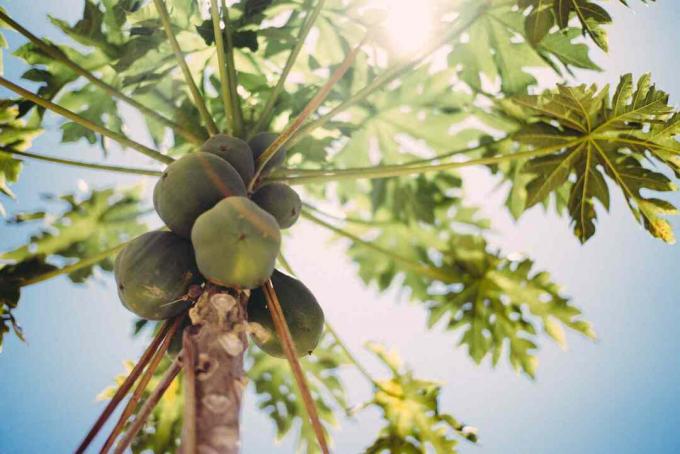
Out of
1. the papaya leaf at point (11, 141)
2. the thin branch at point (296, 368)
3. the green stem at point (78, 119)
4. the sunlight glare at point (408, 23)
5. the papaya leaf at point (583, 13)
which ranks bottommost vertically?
the thin branch at point (296, 368)

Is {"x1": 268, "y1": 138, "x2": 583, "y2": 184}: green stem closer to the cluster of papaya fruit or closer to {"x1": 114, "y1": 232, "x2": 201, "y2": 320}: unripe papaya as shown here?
the cluster of papaya fruit

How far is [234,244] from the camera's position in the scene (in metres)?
1.59

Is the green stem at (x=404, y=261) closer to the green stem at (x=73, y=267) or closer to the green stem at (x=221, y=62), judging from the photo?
the green stem at (x=221, y=62)

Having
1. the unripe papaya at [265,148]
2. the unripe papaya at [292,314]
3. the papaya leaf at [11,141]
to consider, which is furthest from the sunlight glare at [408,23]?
the papaya leaf at [11,141]

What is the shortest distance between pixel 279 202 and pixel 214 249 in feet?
2.17

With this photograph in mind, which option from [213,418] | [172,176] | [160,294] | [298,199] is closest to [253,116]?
[298,199]

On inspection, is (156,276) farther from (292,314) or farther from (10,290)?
(10,290)

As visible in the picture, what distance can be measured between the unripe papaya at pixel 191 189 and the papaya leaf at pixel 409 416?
1690mm

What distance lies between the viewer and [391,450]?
119 inches

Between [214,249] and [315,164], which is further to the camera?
[315,164]

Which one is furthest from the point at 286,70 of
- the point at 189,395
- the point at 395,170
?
the point at 189,395

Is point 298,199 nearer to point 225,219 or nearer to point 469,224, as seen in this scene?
point 225,219

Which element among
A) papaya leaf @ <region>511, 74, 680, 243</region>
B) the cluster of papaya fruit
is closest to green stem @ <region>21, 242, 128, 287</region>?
the cluster of papaya fruit

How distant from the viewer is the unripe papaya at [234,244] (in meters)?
1.60
